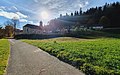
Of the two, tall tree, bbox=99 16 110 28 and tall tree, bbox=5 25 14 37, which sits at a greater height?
tall tree, bbox=99 16 110 28

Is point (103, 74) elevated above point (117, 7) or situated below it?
below

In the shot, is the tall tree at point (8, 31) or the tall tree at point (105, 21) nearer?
the tall tree at point (105, 21)

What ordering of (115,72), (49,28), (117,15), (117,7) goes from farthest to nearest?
(49,28), (117,7), (117,15), (115,72)

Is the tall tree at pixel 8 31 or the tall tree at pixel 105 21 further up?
the tall tree at pixel 105 21

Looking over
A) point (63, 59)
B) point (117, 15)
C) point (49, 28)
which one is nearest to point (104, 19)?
point (117, 15)

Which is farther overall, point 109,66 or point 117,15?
point 117,15

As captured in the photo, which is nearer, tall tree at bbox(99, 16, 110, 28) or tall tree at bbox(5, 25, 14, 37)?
tall tree at bbox(99, 16, 110, 28)

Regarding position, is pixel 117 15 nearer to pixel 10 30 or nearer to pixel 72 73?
pixel 10 30

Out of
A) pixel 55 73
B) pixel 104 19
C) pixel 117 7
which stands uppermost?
pixel 117 7

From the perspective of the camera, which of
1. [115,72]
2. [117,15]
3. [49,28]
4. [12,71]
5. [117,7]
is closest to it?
[115,72]

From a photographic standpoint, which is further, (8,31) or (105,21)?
(8,31)

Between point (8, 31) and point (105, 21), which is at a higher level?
point (105, 21)

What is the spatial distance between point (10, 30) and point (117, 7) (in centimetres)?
6558

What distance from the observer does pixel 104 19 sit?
4252 inches
